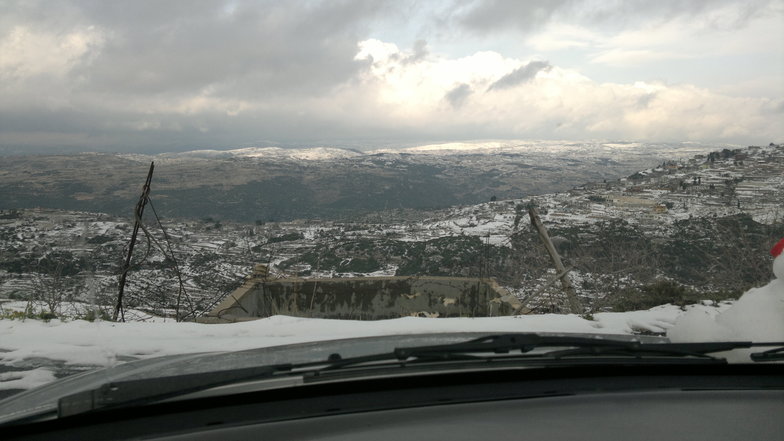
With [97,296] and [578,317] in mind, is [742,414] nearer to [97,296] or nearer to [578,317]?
[578,317]

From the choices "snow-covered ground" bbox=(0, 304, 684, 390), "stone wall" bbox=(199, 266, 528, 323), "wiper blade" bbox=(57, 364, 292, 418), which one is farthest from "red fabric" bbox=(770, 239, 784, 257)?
"stone wall" bbox=(199, 266, 528, 323)

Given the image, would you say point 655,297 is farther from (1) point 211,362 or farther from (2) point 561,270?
(1) point 211,362

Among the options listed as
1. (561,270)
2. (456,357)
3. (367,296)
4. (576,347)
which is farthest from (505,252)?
(456,357)

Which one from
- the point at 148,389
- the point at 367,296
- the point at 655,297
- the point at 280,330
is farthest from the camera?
the point at 367,296

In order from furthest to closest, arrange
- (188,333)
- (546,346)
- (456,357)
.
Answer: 1. (188,333)
2. (546,346)
3. (456,357)

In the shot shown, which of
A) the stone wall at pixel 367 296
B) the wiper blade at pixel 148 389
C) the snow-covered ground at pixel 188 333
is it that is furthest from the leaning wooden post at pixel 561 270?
the wiper blade at pixel 148 389

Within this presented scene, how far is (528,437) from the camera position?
59.1 inches

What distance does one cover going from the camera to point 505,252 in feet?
30.7

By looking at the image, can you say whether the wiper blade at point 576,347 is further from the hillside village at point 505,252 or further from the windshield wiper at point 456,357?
the hillside village at point 505,252

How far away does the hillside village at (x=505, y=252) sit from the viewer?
713cm

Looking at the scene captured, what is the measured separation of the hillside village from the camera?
7129mm

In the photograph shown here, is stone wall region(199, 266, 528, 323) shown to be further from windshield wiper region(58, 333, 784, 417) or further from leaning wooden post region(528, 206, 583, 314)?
windshield wiper region(58, 333, 784, 417)

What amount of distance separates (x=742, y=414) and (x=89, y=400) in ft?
7.18

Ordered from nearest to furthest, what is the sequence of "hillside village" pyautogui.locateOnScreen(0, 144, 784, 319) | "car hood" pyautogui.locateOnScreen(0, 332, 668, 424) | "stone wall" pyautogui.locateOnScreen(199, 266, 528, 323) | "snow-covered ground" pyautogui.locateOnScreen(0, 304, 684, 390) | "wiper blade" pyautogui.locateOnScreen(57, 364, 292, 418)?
"wiper blade" pyautogui.locateOnScreen(57, 364, 292, 418) → "car hood" pyautogui.locateOnScreen(0, 332, 668, 424) → "snow-covered ground" pyautogui.locateOnScreen(0, 304, 684, 390) → "hillside village" pyautogui.locateOnScreen(0, 144, 784, 319) → "stone wall" pyautogui.locateOnScreen(199, 266, 528, 323)
